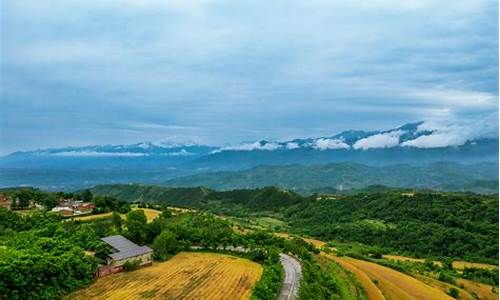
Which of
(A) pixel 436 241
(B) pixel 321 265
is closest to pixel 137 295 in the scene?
(B) pixel 321 265

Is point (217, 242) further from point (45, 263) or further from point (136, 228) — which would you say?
point (45, 263)

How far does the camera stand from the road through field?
39.4 metres

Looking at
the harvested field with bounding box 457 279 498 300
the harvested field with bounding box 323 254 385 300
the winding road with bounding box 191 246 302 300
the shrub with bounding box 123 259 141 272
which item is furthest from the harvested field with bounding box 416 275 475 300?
the shrub with bounding box 123 259 141 272

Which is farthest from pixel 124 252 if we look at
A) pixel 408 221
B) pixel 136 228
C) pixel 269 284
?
pixel 408 221

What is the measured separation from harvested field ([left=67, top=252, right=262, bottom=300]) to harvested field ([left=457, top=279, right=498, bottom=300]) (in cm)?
3016

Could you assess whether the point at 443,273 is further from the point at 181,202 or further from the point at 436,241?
the point at 181,202

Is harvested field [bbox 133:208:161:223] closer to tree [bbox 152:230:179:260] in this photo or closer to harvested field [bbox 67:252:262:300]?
tree [bbox 152:230:179:260]

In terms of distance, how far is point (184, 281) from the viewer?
142 feet

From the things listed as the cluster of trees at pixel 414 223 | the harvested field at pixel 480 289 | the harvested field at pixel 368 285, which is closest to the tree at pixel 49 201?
the harvested field at pixel 368 285

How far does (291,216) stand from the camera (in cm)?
14662

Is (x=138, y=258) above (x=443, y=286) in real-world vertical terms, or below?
above

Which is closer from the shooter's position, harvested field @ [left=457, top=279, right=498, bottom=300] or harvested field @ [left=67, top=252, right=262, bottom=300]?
harvested field @ [left=67, top=252, right=262, bottom=300]

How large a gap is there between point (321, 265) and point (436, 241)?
52.8m

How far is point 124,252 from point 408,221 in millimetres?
81067
